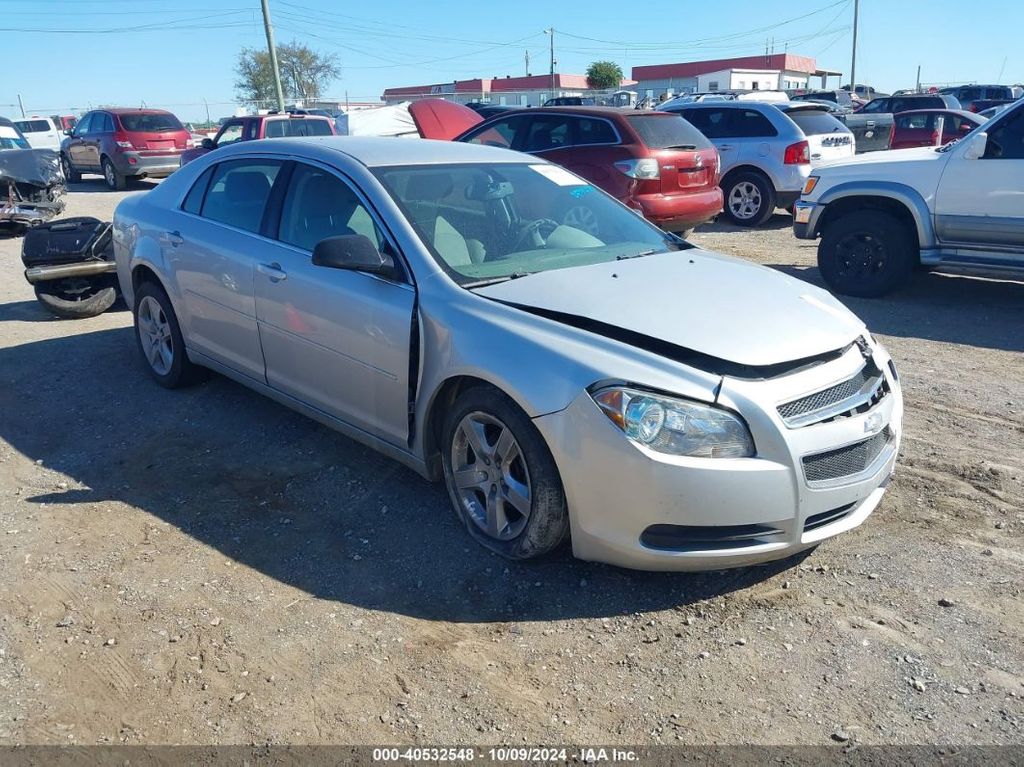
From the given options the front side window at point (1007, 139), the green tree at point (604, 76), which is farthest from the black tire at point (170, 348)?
the green tree at point (604, 76)

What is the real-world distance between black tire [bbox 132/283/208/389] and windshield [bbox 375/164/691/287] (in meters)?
2.16

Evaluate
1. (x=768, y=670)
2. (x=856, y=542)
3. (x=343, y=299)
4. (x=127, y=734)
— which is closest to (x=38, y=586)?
(x=127, y=734)

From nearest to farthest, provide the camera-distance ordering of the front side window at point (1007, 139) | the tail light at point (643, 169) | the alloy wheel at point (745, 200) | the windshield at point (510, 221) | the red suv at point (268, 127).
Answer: the windshield at point (510, 221)
the front side window at point (1007, 139)
the tail light at point (643, 169)
the alloy wheel at point (745, 200)
the red suv at point (268, 127)

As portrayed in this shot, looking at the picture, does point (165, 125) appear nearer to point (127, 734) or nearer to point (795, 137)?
point (795, 137)

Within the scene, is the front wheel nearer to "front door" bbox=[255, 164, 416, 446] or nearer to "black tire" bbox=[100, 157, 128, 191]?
"black tire" bbox=[100, 157, 128, 191]

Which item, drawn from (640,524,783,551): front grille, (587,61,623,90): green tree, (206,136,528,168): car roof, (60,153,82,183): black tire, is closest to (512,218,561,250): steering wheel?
(206,136,528,168): car roof

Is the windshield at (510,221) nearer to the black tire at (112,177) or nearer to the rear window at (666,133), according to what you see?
the rear window at (666,133)

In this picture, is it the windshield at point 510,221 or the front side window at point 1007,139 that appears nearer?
A: the windshield at point 510,221

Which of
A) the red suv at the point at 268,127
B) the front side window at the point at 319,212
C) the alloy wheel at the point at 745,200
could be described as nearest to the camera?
the front side window at the point at 319,212

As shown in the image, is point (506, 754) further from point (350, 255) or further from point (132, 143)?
point (132, 143)

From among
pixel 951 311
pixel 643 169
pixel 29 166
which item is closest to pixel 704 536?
pixel 951 311

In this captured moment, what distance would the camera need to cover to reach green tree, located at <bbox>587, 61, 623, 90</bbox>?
207ft

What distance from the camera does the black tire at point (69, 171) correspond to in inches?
798

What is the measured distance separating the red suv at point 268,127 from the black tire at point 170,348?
9.32 meters
